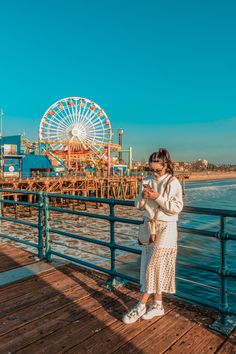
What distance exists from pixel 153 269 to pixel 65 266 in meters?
2.11

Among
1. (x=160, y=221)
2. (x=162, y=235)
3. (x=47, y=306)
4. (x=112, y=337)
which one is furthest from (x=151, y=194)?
(x=47, y=306)

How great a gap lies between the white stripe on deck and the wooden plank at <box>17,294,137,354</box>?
1.35 m

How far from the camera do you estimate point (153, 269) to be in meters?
2.76

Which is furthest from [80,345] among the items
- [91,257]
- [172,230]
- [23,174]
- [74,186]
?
[23,174]

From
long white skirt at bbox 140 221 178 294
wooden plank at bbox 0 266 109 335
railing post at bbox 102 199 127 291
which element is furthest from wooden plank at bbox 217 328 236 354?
wooden plank at bbox 0 266 109 335

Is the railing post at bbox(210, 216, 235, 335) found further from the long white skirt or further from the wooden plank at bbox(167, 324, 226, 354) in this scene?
the long white skirt

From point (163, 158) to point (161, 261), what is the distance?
93cm

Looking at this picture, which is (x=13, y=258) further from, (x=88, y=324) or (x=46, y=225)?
(x=88, y=324)

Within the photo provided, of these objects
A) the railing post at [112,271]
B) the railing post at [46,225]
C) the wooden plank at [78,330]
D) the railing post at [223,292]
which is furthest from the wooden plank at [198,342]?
the railing post at [46,225]

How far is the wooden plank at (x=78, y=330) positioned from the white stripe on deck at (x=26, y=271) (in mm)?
1348

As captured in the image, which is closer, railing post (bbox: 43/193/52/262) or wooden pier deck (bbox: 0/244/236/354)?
wooden pier deck (bbox: 0/244/236/354)

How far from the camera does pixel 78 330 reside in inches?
107

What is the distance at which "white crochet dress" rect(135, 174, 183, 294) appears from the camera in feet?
8.54

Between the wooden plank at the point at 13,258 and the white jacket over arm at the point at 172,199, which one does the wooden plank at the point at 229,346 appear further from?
the wooden plank at the point at 13,258
